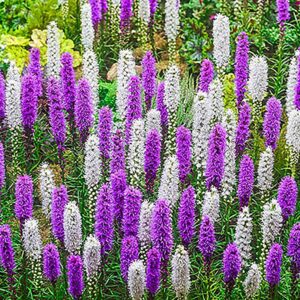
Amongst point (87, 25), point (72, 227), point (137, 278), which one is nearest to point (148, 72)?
point (87, 25)

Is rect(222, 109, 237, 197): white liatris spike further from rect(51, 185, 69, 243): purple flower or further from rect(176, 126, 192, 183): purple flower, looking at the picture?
rect(51, 185, 69, 243): purple flower

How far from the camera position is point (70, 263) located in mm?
5590

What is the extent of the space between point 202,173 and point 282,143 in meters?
1.43

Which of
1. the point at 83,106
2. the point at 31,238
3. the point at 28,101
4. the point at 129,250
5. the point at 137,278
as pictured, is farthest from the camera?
the point at 28,101

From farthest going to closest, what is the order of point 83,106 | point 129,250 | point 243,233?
point 83,106
point 243,233
point 129,250

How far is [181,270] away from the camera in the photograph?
5.58 m

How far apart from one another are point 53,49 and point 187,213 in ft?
9.73

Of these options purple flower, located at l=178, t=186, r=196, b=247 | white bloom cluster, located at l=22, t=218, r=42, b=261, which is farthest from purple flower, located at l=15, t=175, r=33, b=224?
purple flower, located at l=178, t=186, r=196, b=247

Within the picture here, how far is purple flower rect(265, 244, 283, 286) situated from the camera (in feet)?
18.7

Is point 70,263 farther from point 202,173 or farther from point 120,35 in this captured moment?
point 120,35

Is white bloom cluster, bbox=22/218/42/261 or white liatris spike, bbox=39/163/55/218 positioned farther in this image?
white liatris spike, bbox=39/163/55/218

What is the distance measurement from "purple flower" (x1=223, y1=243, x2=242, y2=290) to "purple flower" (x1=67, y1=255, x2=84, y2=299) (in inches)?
38.9

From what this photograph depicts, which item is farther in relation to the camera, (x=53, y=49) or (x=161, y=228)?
(x=53, y=49)

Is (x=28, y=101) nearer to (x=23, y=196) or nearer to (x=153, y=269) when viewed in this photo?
(x=23, y=196)
